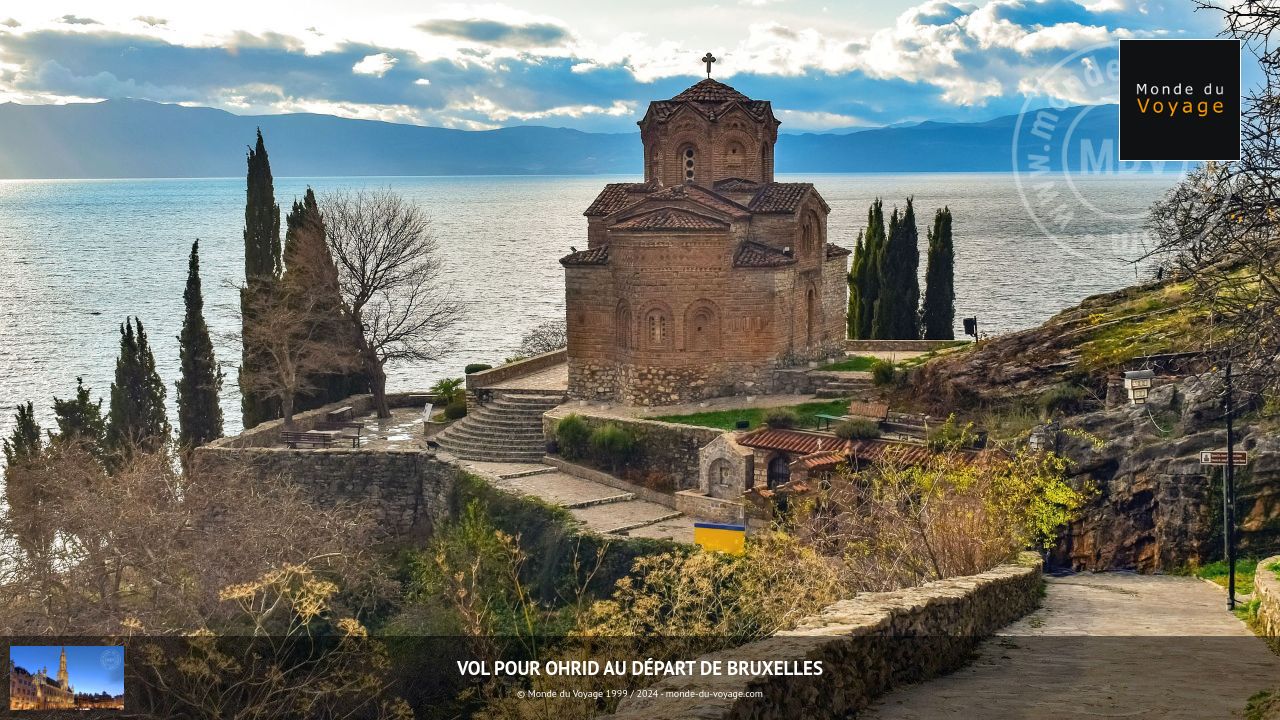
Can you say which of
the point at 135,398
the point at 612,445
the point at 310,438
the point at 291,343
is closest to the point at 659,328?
the point at 612,445

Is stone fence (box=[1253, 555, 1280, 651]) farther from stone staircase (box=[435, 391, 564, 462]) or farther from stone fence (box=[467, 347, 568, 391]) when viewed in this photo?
stone fence (box=[467, 347, 568, 391])

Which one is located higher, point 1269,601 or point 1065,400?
point 1065,400

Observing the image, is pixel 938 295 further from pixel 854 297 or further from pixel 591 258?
pixel 591 258

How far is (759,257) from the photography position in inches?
1217

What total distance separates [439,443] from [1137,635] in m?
22.6

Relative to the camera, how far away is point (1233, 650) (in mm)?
11078

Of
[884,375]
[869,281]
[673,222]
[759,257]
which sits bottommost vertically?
[884,375]

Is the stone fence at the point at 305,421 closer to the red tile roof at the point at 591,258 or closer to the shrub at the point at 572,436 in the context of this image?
the shrub at the point at 572,436

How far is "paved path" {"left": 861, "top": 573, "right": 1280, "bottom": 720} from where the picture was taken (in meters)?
8.84

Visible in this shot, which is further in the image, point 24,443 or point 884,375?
point 24,443

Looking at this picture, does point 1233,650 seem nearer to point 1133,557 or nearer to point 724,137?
point 1133,557

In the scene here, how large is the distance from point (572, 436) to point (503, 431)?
284 cm

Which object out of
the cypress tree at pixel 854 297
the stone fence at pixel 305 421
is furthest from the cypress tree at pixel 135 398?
the cypress tree at pixel 854 297

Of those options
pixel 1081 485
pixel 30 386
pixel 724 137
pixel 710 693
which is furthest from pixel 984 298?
pixel 710 693
